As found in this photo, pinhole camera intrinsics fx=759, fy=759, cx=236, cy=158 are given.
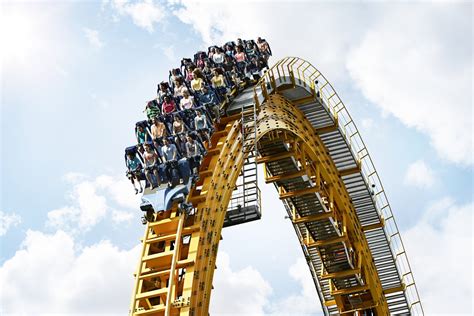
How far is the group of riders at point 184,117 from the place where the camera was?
18500 millimetres

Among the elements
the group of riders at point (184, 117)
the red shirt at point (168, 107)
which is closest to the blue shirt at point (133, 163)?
the group of riders at point (184, 117)

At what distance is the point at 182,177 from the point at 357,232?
1362 cm

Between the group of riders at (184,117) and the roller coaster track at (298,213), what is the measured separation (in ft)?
2.09

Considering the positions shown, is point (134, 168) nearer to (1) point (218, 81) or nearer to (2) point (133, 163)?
(2) point (133, 163)

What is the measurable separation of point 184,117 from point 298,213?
9.93 metres

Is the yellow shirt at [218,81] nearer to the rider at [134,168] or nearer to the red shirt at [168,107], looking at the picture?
the red shirt at [168,107]

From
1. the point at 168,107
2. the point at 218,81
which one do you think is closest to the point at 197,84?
the point at 218,81

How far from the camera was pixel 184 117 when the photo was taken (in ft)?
64.5

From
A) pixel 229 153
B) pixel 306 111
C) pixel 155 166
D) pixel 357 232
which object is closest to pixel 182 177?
pixel 155 166

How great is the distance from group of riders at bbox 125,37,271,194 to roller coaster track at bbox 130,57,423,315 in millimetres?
636

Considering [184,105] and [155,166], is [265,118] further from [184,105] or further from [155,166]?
[155,166]

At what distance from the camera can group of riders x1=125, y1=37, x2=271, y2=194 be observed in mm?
18500

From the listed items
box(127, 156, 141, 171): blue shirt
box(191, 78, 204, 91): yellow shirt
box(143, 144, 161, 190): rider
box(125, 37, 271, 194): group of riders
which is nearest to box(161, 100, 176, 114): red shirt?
box(125, 37, 271, 194): group of riders

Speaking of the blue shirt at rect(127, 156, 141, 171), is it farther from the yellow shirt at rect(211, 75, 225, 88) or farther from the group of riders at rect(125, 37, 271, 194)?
the yellow shirt at rect(211, 75, 225, 88)
